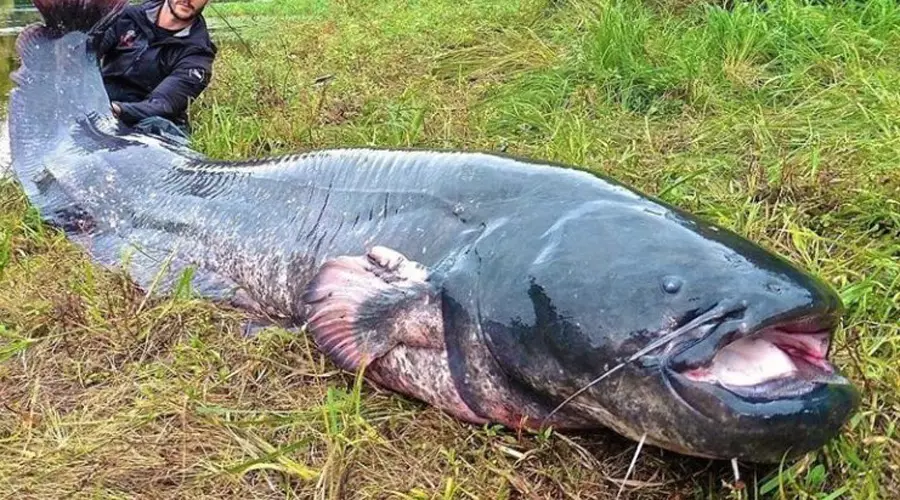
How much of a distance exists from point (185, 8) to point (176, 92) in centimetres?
52

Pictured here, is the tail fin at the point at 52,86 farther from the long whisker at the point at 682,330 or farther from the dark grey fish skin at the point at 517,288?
the long whisker at the point at 682,330

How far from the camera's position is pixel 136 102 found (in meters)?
5.36

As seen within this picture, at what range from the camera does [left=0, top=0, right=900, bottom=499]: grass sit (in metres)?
2.01

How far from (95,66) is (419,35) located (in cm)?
288

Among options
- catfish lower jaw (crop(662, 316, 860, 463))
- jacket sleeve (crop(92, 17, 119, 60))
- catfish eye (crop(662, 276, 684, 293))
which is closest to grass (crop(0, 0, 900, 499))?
catfish lower jaw (crop(662, 316, 860, 463))

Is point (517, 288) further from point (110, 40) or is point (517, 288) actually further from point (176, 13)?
point (110, 40)

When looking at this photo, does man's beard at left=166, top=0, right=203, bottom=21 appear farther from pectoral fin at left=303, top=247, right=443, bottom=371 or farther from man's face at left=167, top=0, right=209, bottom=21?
pectoral fin at left=303, top=247, right=443, bottom=371

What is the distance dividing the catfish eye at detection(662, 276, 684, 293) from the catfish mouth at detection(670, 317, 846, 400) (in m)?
0.14

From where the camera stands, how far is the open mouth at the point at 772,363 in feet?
5.71

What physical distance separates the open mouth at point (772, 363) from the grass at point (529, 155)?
7.8 inches

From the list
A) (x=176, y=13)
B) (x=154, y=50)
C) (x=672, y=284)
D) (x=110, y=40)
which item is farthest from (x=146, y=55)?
(x=672, y=284)

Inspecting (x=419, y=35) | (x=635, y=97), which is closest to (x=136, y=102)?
(x=419, y=35)

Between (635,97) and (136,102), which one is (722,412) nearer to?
(635,97)

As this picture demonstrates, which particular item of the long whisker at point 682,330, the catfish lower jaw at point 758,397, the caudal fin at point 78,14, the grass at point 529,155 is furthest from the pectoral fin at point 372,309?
the caudal fin at point 78,14
